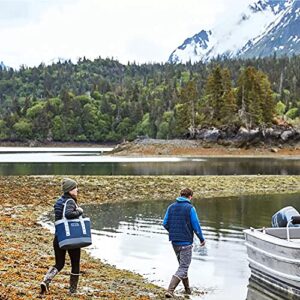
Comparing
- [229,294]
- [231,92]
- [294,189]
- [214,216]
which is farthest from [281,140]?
[229,294]

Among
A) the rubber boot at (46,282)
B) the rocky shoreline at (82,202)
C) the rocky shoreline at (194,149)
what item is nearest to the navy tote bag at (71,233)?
the rubber boot at (46,282)

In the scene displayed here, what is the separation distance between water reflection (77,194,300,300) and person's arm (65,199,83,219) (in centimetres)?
397

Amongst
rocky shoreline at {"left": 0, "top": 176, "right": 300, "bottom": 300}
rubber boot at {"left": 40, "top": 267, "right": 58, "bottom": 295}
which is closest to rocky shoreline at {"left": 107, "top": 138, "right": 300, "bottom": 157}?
rocky shoreline at {"left": 0, "top": 176, "right": 300, "bottom": 300}

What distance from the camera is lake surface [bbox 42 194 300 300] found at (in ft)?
54.9

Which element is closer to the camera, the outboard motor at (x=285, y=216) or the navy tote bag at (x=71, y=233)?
the navy tote bag at (x=71, y=233)

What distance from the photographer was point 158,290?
602 inches

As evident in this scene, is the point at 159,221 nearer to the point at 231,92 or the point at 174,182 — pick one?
the point at 174,182

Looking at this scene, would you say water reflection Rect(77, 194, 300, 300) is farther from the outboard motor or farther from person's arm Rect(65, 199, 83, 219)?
person's arm Rect(65, 199, 83, 219)

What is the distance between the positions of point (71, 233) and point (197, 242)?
1085 cm

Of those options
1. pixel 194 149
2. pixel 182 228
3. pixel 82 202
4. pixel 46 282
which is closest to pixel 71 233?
pixel 46 282

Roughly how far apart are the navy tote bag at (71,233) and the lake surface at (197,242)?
11.7ft

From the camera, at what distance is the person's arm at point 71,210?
1299cm

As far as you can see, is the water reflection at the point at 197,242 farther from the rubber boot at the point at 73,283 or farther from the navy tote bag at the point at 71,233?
the navy tote bag at the point at 71,233

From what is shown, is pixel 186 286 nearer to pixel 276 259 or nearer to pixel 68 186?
pixel 276 259
